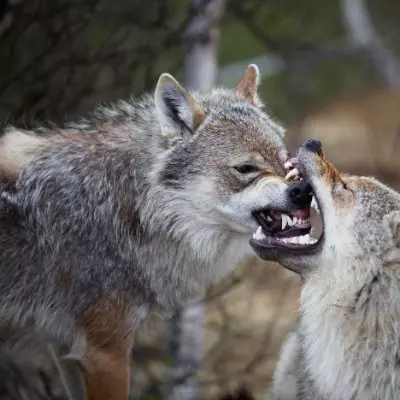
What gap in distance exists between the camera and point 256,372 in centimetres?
758

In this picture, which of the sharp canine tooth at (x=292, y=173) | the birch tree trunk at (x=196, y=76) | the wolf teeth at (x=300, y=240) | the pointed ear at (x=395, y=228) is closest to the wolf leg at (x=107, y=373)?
the wolf teeth at (x=300, y=240)

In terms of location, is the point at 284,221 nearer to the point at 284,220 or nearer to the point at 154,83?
the point at 284,220

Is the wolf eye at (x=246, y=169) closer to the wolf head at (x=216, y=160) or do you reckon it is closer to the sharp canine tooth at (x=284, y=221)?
the wolf head at (x=216, y=160)

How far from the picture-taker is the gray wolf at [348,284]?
4418mm

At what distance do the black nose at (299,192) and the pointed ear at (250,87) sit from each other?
0.87m

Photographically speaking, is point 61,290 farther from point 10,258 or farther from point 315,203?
point 315,203

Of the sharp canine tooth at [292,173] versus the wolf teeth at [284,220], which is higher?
the sharp canine tooth at [292,173]

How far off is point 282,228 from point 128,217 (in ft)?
2.79

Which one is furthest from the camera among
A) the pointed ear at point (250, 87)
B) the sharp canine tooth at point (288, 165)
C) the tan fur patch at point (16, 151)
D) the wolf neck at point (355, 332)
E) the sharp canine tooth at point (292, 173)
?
the pointed ear at point (250, 87)

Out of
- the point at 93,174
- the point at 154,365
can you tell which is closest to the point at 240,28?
the point at 154,365

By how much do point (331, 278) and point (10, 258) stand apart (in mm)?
1741

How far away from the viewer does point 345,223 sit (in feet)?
15.0

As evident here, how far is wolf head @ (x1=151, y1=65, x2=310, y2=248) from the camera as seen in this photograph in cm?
504

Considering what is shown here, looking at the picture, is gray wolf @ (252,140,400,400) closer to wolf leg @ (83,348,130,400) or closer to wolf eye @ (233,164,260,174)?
wolf eye @ (233,164,260,174)
